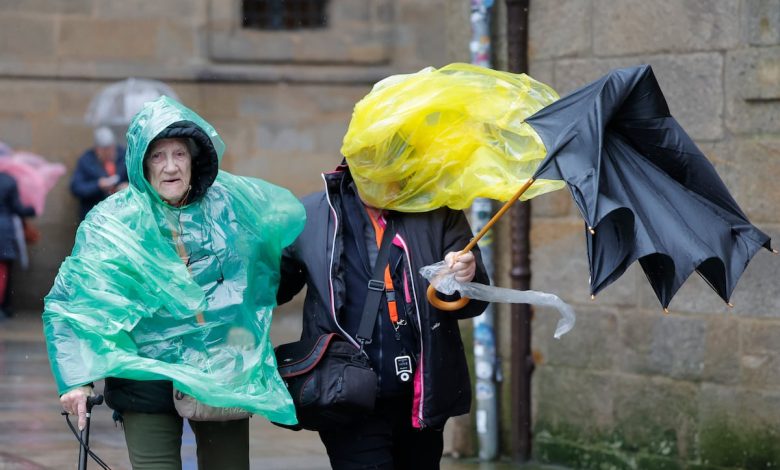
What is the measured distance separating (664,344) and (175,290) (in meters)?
2.96

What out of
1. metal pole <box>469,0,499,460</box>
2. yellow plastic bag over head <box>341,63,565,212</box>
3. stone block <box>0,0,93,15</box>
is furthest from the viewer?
stone block <box>0,0,93,15</box>

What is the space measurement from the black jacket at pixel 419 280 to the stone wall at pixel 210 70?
1029 cm

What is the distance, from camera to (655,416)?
7086 millimetres

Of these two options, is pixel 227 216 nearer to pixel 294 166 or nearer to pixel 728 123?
pixel 728 123

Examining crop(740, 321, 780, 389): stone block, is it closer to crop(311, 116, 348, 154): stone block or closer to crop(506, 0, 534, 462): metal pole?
crop(506, 0, 534, 462): metal pole

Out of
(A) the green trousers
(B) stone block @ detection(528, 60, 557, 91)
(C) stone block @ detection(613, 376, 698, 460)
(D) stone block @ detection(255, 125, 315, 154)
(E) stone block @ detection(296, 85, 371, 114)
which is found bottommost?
(C) stone block @ detection(613, 376, 698, 460)

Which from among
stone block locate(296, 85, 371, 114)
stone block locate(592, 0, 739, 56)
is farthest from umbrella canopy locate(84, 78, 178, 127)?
stone block locate(592, 0, 739, 56)

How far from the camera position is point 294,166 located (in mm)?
15945

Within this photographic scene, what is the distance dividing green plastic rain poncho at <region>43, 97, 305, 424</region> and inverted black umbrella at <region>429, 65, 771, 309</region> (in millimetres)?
614

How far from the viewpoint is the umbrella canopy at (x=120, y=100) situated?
1491cm

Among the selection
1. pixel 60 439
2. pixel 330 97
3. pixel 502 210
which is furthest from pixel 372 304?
pixel 330 97

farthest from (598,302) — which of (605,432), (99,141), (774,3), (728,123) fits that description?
(99,141)

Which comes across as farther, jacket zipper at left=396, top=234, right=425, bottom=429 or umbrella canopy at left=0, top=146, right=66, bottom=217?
umbrella canopy at left=0, top=146, right=66, bottom=217

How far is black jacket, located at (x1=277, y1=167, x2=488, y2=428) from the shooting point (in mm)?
4863
